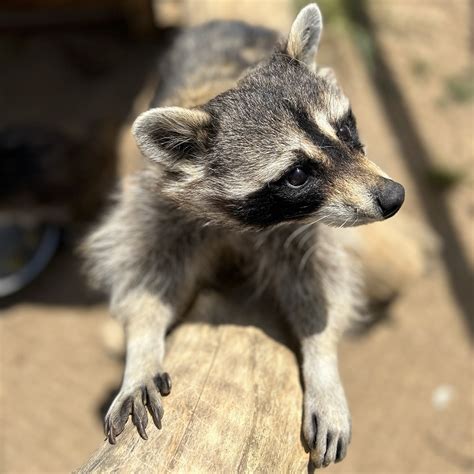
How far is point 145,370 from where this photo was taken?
8.00 ft

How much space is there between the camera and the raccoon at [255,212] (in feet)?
7.25

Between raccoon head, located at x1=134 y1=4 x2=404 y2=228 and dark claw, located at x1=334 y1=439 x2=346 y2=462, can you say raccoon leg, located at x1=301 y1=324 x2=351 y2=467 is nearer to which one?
dark claw, located at x1=334 y1=439 x2=346 y2=462

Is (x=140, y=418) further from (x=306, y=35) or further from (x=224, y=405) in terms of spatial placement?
(x=306, y=35)

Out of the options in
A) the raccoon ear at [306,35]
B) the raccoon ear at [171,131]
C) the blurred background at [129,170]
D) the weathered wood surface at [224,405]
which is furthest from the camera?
the blurred background at [129,170]

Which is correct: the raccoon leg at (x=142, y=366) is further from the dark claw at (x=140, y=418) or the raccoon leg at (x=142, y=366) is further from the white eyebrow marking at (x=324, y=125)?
the white eyebrow marking at (x=324, y=125)

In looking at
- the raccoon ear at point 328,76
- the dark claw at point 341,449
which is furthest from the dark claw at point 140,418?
the raccoon ear at point 328,76

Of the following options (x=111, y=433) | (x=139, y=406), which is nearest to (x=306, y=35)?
(x=139, y=406)

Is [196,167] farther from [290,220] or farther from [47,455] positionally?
[47,455]

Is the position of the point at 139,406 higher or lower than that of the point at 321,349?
lower

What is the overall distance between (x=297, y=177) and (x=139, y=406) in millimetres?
923

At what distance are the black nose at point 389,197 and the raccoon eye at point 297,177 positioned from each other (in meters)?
0.24

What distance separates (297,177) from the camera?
2.21 meters

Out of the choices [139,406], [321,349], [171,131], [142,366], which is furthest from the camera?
[321,349]

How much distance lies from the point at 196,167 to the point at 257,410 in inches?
34.9
